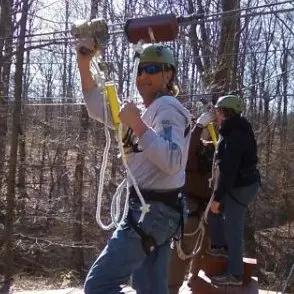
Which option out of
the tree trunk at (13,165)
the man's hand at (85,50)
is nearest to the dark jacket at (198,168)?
the man's hand at (85,50)

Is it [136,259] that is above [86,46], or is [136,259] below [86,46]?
below

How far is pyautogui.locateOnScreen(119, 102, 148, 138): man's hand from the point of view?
2229mm

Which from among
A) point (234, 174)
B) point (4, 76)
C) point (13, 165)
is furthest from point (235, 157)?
point (4, 76)

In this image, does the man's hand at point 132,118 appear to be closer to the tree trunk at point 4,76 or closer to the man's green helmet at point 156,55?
the man's green helmet at point 156,55

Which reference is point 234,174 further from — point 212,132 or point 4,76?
point 4,76

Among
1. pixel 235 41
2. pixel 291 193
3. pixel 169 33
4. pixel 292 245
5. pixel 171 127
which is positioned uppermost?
pixel 235 41

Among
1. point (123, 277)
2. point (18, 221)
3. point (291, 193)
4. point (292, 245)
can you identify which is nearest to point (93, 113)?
point (123, 277)

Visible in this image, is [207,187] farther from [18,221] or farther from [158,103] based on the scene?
[18,221]

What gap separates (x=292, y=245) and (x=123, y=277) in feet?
32.0

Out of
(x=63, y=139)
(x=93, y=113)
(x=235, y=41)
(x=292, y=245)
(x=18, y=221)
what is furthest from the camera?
(x=63, y=139)

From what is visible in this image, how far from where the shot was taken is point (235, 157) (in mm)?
4121

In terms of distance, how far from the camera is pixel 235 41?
33.4 feet

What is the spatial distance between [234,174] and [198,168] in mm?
322

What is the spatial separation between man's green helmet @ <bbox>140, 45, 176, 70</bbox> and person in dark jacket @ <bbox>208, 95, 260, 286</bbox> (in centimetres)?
174
